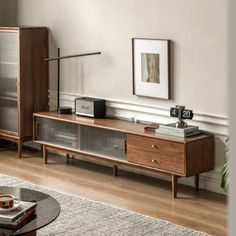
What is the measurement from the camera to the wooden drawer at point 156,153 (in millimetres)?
3475

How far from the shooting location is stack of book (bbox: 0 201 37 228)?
221cm

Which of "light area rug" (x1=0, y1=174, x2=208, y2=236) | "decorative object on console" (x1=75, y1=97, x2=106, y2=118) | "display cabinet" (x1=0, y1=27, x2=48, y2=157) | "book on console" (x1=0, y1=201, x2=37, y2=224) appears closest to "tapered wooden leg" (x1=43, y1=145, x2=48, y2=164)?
"display cabinet" (x1=0, y1=27, x2=48, y2=157)

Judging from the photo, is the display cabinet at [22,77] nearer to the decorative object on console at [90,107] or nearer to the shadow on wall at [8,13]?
the shadow on wall at [8,13]

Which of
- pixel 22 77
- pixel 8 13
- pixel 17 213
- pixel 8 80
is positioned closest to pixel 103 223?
pixel 17 213

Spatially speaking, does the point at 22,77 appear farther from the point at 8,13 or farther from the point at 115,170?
the point at 115,170

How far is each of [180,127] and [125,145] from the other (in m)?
0.47

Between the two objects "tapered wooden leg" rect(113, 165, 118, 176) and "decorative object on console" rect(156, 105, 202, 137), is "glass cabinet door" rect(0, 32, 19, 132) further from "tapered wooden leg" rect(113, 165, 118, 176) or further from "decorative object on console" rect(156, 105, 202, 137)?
"decorative object on console" rect(156, 105, 202, 137)

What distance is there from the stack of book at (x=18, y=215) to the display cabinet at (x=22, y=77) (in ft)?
7.91

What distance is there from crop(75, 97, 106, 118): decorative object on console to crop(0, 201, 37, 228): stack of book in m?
1.94

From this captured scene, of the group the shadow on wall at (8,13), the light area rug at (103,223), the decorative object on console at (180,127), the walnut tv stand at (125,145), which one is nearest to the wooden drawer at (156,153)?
the walnut tv stand at (125,145)

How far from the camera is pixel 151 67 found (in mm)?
3967

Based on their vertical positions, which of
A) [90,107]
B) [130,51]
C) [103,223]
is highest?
[130,51]

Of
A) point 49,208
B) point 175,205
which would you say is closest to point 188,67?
point 175,205

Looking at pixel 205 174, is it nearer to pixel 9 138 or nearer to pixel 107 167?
pixel 107 167
